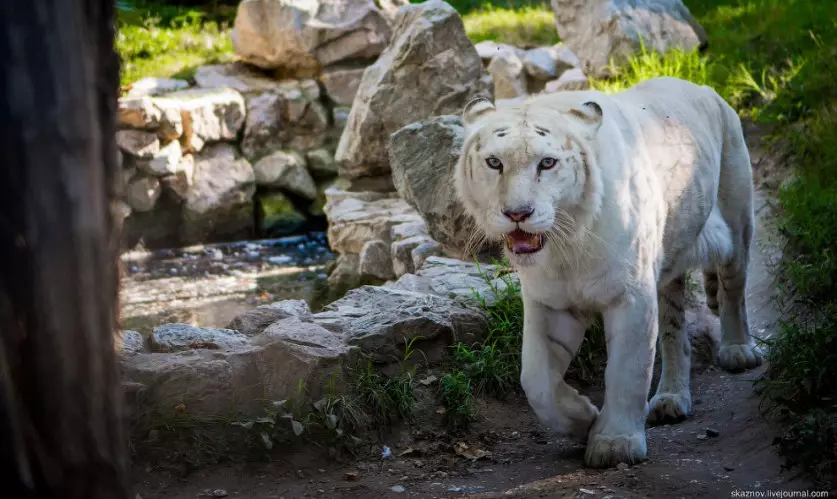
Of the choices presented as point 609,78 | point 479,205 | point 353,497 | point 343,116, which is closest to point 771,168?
point 609,78

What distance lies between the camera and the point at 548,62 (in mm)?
12266

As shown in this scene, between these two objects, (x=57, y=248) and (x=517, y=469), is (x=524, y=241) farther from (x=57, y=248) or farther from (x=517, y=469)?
(x=57, y=248)

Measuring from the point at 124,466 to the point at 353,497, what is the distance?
1630mm

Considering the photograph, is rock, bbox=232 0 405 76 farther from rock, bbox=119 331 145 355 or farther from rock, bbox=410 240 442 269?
rock, bbox=119 331 145 355

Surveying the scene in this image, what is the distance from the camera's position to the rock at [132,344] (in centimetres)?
442

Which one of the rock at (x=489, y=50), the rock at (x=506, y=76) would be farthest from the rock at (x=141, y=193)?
the rock at (x=489, y=50)

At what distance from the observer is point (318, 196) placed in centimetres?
1232

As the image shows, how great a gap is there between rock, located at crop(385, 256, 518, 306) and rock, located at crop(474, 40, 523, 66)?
650 centimetres

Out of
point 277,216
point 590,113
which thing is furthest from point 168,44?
point 590,113

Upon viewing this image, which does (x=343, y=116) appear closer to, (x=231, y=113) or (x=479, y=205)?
(x=231, y=113)

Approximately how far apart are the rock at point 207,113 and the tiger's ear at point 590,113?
830cm

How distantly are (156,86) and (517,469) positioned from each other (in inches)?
390

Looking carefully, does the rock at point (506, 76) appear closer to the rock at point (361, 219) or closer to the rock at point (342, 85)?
the rock at point (342, 85)

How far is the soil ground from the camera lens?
12.1ft
